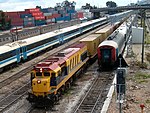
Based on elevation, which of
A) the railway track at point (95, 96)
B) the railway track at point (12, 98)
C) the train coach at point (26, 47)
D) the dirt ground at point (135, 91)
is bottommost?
the railway track at point (12, 98)

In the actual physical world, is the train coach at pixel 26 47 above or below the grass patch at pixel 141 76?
above

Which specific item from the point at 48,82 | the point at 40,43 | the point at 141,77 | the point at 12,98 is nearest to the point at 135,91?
the point at 141,77

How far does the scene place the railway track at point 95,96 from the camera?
17.1m

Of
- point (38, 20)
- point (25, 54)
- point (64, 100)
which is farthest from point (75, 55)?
point (38, 20)

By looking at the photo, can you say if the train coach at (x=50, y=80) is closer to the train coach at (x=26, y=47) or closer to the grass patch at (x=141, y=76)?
the grass patch at (x=141, y=76)

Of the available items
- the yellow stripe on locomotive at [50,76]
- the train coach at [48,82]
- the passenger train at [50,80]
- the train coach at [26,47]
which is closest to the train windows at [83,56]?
the passenger train at [50,80]

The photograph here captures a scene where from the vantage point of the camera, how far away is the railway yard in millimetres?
17203

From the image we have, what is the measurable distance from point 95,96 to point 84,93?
1.08m

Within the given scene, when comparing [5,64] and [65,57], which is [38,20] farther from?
[65,57]

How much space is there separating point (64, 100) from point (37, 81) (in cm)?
314

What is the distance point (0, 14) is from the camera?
85812 millimetres

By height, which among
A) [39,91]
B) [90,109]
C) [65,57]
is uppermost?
[65,57]

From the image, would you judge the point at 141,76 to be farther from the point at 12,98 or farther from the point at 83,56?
the point at 12,98

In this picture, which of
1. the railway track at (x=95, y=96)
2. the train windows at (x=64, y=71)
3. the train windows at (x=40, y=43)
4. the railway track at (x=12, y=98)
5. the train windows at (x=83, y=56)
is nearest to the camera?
the railway track at (x=95, y=96)
